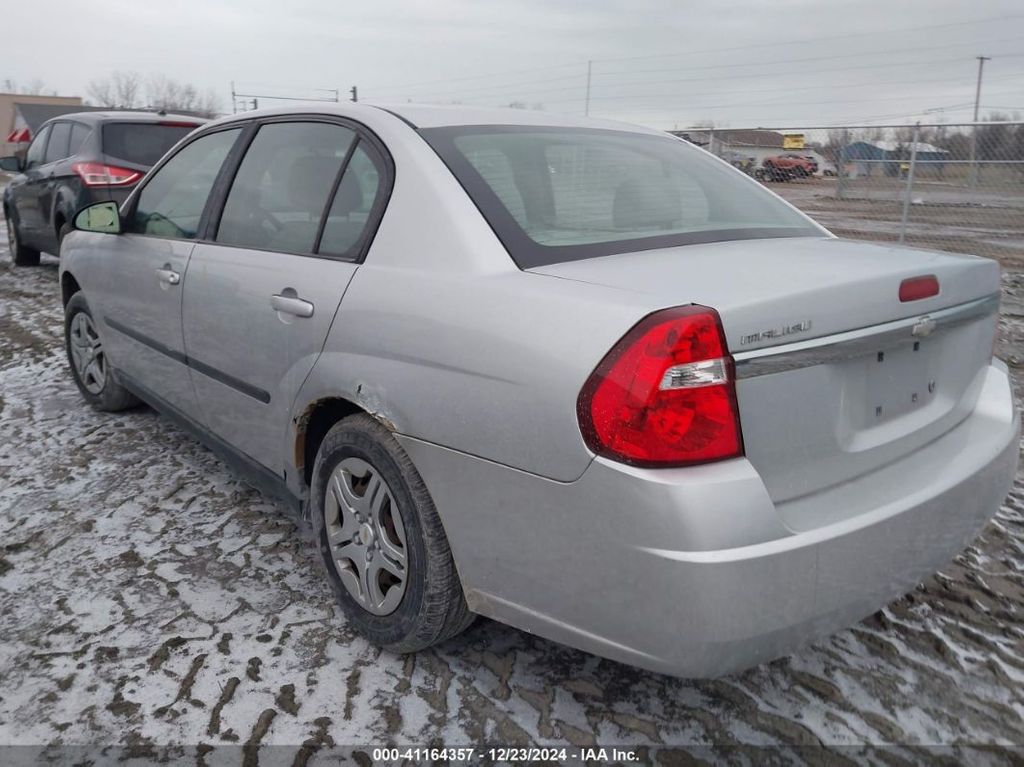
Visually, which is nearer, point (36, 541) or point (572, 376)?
point (572, 376)

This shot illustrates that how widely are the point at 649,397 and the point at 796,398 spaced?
0.35 m

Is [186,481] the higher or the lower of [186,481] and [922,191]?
the lower

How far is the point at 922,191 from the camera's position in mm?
11180

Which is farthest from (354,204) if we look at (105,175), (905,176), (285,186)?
(905,176)

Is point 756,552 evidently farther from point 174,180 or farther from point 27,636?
point 174,180

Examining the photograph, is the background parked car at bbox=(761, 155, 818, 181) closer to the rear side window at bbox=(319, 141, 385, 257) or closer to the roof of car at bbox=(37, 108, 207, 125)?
the roof of car at bbox=(37, 108, 207, 125)

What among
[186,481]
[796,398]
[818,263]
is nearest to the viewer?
[796,398]

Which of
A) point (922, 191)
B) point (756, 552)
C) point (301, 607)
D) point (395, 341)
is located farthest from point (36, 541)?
point (922, 191)

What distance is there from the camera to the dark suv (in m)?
8.14

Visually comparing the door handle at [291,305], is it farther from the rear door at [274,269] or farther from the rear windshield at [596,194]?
the rear windshield at [596,194]

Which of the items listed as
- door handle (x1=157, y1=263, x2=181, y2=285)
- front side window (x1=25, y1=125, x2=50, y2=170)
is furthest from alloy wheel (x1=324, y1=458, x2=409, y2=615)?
front side window (x1=25, y1=125, x2=50, y2=170)

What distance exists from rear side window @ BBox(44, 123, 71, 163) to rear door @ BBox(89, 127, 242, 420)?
5.71 m

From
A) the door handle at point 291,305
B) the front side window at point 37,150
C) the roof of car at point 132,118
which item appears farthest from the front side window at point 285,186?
the front side window at point 37,150

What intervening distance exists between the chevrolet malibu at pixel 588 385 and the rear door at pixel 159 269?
12.7 inches
